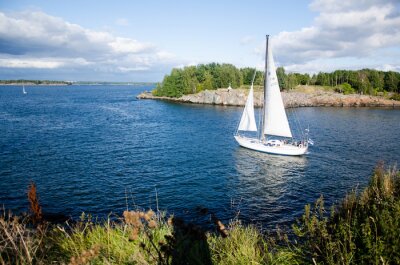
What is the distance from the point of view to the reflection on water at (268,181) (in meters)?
25.6

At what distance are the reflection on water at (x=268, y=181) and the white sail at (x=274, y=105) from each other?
15.4 ft

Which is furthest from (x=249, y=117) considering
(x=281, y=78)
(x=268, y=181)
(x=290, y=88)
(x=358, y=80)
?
(x=358, y=80)

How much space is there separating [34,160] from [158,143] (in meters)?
18.4

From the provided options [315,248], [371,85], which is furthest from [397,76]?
[315,248]

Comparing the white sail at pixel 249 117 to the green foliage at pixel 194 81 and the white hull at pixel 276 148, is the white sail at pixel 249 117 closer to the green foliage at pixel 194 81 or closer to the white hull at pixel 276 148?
the white hull at pixel 276 148

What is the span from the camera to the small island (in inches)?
Result: 4786

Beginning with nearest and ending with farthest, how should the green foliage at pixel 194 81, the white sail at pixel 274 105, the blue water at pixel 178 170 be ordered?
the blue water at pixel 178 170, the white sail at pixel 274 105, the green foliage at pixel 194 81

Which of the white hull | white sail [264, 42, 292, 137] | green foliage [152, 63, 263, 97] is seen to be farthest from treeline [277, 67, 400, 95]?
the white hull

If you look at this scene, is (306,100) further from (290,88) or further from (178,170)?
(178,170)

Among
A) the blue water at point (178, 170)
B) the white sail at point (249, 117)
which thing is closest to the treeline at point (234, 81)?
the blue water at point (178, 170)

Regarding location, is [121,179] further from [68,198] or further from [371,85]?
[371,85]

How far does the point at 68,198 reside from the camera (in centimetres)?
2738

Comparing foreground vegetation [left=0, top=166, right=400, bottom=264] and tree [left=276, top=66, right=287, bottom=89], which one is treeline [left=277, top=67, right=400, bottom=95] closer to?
tree [left=276, top=66, right=287, bottom=89]

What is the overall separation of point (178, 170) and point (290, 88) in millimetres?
128526
